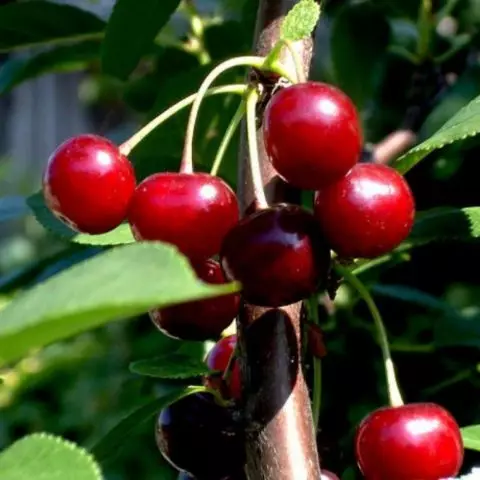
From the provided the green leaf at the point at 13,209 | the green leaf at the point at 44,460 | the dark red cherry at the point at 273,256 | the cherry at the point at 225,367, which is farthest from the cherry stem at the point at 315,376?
the green leaf at the point at 13,209

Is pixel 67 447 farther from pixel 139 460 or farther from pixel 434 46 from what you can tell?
pixel 139 460

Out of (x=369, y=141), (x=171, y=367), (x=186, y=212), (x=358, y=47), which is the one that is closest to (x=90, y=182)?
(x=186, y=212)

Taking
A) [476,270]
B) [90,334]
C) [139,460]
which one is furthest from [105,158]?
[90,334]

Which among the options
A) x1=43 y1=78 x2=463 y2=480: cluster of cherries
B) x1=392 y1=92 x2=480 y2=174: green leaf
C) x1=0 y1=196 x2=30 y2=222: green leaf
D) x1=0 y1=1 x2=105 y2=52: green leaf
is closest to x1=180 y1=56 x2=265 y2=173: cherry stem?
x1=43 y1=78 x2=463 y2=480: cluster of cherries

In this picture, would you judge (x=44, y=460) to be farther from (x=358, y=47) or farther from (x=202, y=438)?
(x=358, y=47)

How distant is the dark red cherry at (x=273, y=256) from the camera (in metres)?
0.65

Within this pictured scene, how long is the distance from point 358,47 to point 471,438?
73 centimetres

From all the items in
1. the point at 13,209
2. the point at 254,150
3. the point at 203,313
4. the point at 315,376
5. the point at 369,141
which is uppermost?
the point at 254,150

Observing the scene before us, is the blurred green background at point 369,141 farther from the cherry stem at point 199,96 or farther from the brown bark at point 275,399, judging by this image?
the cherry stem at point 199,96

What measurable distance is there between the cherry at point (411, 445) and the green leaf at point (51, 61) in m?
0.81

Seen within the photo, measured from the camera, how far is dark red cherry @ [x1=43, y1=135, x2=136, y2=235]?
684 mm

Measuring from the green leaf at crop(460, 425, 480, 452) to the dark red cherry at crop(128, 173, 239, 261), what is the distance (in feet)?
1.00

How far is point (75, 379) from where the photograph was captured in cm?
223

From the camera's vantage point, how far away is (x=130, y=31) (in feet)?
3.59
